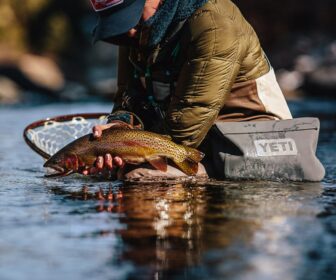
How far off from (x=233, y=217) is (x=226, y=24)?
147cm

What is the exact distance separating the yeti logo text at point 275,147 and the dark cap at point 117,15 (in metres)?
1.17

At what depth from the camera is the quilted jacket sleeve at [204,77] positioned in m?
5.02

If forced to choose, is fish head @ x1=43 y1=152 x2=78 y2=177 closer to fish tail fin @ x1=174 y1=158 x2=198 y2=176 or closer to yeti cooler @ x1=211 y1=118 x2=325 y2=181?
fish tail fin @ x1=174 y1=158 x2=198 y2=176

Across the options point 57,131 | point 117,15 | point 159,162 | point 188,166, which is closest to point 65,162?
point 159,162

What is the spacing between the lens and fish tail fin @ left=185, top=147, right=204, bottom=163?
5.09 meters

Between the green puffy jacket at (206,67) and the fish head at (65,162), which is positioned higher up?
the green puffy jacket at (206,67)

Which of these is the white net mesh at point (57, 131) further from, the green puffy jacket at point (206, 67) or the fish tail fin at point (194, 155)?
the fish tail fin at point (194, 155)

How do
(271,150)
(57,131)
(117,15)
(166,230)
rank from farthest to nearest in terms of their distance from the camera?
(57,131), (271,150), (117,15), (166,230)

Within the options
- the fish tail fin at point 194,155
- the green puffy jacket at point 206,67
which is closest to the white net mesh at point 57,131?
the green puffy jacket at point 206,67

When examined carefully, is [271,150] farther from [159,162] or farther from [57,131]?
[57,131]

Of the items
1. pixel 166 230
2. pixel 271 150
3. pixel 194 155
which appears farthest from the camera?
pixel 271 150

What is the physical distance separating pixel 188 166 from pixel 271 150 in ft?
1.89

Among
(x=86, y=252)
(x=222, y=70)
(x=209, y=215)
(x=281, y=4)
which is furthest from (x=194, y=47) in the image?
(x=281, y=4)

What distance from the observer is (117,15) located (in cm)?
485
